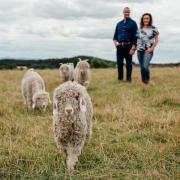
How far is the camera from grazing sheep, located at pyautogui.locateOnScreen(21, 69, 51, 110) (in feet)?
35.9

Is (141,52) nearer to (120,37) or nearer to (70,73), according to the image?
(120,37)

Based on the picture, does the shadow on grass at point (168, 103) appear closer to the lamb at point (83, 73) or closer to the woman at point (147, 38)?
the woman at point (147, 38)

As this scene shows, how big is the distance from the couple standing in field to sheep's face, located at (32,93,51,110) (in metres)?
5.16

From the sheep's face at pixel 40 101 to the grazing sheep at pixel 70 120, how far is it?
464 centimetres

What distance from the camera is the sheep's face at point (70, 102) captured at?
5938mm

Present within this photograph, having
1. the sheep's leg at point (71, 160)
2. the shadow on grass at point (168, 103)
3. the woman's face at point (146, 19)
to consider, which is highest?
the woman's face at point (146, 19)

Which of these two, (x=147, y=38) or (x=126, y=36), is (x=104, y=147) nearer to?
(x=147, y=38)

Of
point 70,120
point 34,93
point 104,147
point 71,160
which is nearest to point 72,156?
point 71,160

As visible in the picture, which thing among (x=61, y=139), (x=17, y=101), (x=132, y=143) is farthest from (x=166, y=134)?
(x=17, y=101)

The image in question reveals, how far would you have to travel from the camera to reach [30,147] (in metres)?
6.76

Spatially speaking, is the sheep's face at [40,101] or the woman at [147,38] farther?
the woman at [147,38]

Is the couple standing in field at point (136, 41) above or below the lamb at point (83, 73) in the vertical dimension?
above

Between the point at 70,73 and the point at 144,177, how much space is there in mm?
11376

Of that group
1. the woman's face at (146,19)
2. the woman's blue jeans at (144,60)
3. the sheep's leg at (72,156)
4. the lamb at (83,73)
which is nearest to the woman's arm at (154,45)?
the woman's blue jeans at (144,60)
